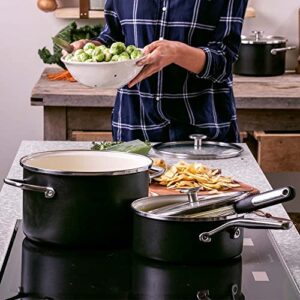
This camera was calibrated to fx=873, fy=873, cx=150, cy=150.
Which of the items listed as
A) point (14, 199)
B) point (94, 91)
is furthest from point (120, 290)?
point (94, 91)

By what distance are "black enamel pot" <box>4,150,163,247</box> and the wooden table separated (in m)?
1.95

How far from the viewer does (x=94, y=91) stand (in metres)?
3.47

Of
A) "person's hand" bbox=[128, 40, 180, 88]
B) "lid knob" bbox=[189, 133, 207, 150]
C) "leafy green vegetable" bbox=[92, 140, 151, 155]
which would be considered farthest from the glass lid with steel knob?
"person's hand" bbox=[128, 40, 180, 88]

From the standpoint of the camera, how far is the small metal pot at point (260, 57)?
150 inches

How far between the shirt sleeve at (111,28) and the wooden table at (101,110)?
77 cm

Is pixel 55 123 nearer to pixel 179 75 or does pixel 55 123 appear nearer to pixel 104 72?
pixel 179 75

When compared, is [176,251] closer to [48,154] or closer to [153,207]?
[153,207]

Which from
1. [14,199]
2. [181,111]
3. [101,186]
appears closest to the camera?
[101,186]

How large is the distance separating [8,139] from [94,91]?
945 mm

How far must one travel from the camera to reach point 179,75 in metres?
2.54

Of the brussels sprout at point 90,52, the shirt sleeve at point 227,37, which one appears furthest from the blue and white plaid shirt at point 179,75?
the brussels sprout at point 90,52

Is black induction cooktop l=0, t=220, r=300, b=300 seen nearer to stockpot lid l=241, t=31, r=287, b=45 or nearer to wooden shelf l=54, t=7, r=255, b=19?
stockpot lid l=241, t=31, r=287, b=45

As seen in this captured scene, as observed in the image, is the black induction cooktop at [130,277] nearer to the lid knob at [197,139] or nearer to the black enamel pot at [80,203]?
the black enamel pot at [80,203]

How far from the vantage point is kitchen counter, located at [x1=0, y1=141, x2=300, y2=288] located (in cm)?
148
